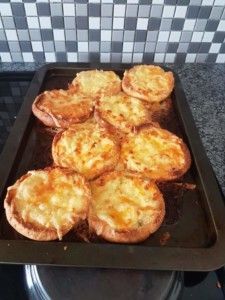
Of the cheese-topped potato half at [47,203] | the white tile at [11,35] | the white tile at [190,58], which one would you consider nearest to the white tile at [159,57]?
the white tile at [190,58]

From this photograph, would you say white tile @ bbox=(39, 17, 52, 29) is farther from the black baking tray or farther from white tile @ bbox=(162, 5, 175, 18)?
white tile @ bbox=(162, 5, 175, 18)

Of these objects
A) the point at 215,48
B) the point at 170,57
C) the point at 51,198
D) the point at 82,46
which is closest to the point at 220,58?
the point at 215,48

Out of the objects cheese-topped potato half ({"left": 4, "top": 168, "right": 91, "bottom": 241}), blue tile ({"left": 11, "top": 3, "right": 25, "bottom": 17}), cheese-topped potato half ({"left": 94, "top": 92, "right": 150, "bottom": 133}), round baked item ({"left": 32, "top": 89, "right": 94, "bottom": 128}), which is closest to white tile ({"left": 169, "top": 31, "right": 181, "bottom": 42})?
cheese-topped potato half ({"left": 94, "top": 92, "right": 150, "bottom": 133})

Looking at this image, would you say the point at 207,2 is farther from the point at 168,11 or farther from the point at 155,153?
the point at 155,153

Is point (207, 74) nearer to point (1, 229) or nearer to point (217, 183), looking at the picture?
point (217, 183)

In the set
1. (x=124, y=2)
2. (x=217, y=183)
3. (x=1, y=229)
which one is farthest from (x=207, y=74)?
(x=1, y=229)

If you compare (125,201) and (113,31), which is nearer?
(125,201)

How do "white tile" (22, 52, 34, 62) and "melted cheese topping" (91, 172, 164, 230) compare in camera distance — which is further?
"white tile" (22, 52, 34, 62)
